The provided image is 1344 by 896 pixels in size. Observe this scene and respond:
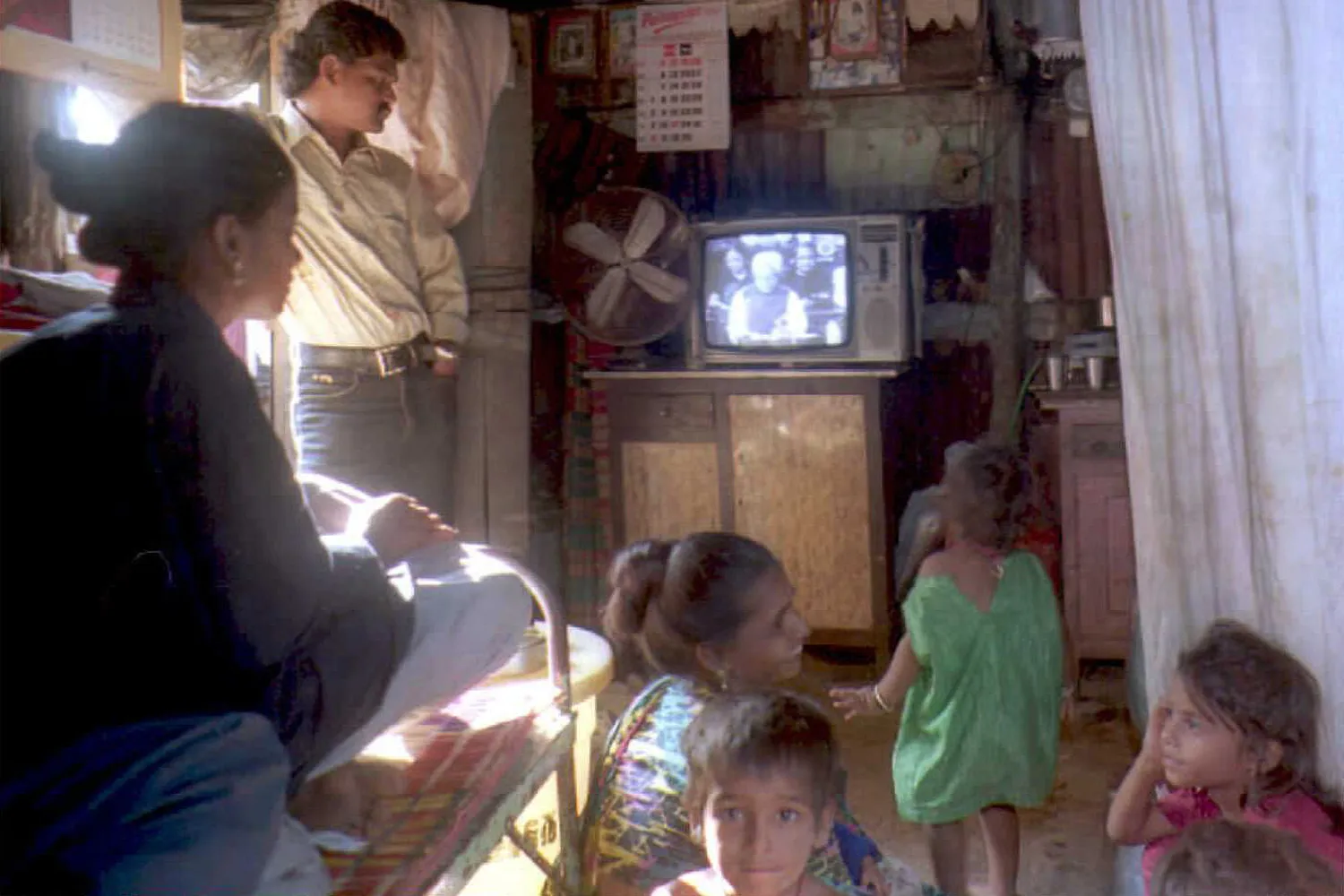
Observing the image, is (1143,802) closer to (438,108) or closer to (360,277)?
(360,277)

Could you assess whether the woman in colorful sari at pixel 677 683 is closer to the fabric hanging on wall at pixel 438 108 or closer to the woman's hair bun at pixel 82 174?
the woman's hair bun at pixel 82 174

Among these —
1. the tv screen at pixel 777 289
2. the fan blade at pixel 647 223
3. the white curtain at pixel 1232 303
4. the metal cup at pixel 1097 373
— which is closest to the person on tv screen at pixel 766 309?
the tv screen at pixel 777 289

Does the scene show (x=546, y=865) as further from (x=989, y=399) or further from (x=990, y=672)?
(x=989, y=399)

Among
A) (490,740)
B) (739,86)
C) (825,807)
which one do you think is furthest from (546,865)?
→ (739,86)

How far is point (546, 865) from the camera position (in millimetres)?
2150

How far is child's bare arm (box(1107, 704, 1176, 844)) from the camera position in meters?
1.83

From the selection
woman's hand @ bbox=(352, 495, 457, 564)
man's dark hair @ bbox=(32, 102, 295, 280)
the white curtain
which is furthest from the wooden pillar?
man's dark hair @ bbox=(32, 102, 295, 280)

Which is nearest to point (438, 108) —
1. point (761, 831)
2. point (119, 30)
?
point (119, 30)

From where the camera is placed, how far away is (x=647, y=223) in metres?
4.64

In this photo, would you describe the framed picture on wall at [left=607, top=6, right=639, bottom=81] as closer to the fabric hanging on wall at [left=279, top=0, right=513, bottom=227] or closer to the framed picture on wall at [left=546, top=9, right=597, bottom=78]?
the framed picture on wall at [left=546, top=9, right=597, bottom=78]

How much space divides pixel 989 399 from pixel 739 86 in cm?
165

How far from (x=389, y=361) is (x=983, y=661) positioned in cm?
183

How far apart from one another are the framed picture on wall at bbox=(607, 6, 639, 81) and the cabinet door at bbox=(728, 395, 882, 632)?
1484mm

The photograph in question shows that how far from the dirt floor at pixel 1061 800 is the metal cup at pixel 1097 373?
43.2 inches
